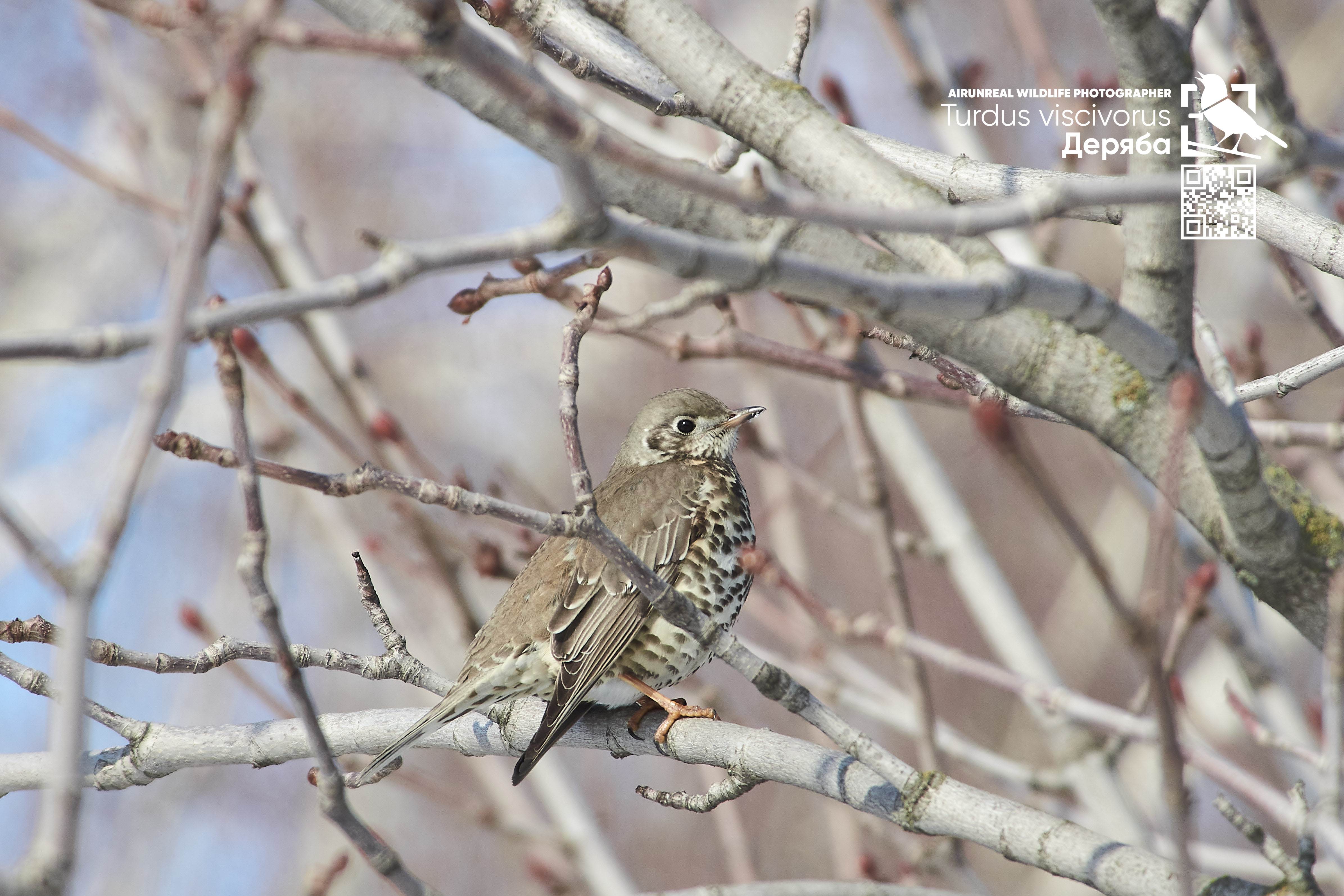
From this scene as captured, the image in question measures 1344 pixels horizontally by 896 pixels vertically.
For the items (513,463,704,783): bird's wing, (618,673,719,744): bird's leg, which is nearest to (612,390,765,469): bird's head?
(513,463,704,783): bird's wing

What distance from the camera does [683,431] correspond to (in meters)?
5.50

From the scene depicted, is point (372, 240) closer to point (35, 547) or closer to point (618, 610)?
point (35, 547)

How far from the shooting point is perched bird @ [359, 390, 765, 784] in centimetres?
403

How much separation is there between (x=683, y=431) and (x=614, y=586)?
1.26 m

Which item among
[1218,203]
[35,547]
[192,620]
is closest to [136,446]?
[35,547]

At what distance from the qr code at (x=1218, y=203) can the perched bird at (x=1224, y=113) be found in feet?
1.62

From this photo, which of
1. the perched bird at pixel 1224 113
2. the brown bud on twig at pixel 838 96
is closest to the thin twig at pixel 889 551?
the brown bud on twig at pixel 838 96

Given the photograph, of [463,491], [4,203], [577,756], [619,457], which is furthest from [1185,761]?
[4,203]

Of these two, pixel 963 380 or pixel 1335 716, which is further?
pixel 963 380

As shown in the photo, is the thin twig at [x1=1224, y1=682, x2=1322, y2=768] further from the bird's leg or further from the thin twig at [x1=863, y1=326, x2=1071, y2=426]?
the bird's leg

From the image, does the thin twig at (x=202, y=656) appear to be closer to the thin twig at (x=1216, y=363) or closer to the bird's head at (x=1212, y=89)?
the thin twig at (x=1216, y=363)

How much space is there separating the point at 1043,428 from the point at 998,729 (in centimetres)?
319

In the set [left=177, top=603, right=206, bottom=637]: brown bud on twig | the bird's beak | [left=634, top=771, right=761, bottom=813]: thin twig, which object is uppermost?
the bird's beak

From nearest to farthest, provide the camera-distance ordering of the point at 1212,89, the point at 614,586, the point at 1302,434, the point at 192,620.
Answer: the point at 1302,434, the point at 1212,89, the point at 614,586, the point at 192,620
